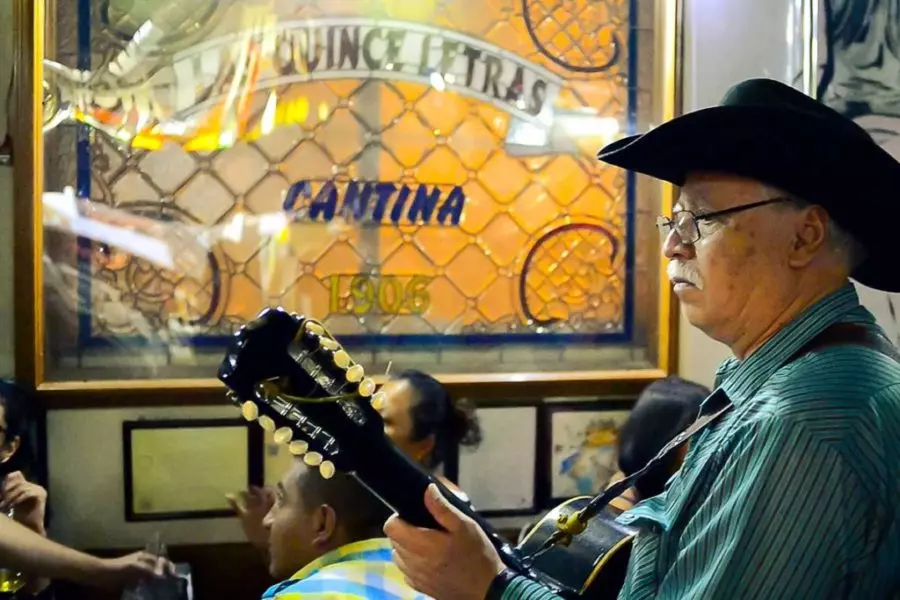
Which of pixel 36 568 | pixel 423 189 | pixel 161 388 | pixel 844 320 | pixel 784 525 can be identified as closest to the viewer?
pixel 784 525

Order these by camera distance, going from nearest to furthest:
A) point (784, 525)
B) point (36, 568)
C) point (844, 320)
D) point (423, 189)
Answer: point (784, 525)
point (844, 320)
point (36, 568)
point (423, 189)

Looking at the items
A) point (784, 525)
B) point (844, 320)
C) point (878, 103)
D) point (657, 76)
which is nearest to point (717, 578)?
point (784, 525)

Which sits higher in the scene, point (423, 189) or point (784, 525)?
point (423, 189)

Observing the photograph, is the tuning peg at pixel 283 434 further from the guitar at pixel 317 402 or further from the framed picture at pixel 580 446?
the framed picture at pixel 580 446

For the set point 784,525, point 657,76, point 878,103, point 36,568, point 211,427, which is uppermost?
point 657,76

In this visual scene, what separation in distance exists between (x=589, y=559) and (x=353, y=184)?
1.05m

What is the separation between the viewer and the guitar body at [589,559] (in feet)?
4.71

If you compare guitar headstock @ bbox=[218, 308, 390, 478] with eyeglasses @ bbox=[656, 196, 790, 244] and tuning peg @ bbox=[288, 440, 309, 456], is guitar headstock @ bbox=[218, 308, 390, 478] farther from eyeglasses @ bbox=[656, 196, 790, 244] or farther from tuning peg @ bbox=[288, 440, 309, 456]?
eyeglasses @ bbox=[656, 196, 790, 244]

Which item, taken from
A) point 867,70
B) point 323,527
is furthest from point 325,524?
point 867,70

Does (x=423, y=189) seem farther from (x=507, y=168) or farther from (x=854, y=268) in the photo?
(x=854, y=268)

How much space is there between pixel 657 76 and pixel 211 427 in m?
1.36

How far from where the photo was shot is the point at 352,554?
1282mm

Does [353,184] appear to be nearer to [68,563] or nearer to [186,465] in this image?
[186,465]

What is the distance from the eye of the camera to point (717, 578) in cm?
81
